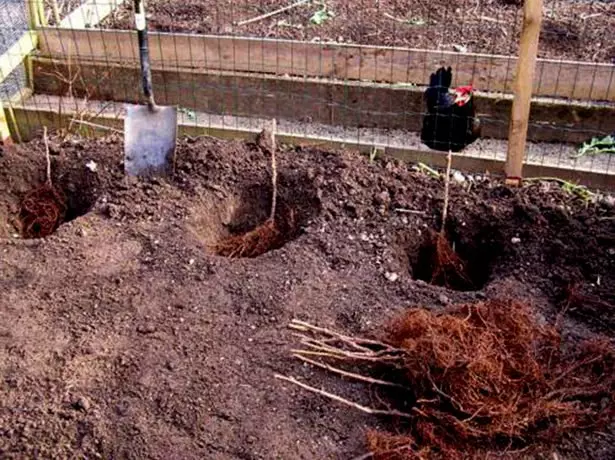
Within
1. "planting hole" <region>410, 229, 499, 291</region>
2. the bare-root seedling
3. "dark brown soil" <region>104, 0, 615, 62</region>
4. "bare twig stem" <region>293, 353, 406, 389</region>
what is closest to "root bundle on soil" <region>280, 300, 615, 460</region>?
"bare twig stem" <region>293, 353, 406, 389</region>

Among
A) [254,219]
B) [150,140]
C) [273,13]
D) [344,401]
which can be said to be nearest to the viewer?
[344,401]

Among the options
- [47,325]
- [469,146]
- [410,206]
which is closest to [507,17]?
[469,146]

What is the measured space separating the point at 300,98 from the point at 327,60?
379mm

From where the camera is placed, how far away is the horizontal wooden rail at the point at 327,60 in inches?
205

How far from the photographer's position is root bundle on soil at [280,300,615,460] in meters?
3.18

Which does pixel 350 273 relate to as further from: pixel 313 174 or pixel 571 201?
pixel 571 201

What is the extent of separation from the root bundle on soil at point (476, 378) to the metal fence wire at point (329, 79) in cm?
176

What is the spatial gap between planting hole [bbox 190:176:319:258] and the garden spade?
1.63 ft

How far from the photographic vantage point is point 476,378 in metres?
3.22

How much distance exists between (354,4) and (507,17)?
145cm

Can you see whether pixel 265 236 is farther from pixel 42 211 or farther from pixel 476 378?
pixel 476 378

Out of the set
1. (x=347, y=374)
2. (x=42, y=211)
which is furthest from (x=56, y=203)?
(x=347, y=374)

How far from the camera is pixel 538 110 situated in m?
5.40

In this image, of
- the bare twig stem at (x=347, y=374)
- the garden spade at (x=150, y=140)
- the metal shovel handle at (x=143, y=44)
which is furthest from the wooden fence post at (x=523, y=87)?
the metal shovel handle at (x=143, y=44)
